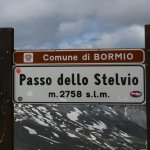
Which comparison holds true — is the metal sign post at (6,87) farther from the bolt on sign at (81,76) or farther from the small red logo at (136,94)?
the small red logo at (136,94)

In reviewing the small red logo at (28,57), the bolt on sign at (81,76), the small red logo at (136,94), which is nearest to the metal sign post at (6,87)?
the bolt on sign at (81,76)

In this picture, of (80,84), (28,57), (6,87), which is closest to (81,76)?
(80,84)

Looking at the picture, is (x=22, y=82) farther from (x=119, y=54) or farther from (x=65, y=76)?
(x=119, y=54)

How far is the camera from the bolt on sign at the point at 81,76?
9.93m

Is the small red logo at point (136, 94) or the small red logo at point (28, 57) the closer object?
the small red logo at point (136, 94)

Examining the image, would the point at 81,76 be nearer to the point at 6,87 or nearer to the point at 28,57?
the point at 28,57

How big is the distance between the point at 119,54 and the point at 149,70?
2.31 feet

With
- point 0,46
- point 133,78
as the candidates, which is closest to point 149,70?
point 133,78

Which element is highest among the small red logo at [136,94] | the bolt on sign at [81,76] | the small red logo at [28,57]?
the small red logo at [28,57]

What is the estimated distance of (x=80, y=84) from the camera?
33.2 ft

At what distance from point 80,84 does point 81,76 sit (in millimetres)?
171

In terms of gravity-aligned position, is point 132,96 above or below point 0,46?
below

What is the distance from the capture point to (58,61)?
10070mm

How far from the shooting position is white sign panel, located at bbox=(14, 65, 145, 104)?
9.93 meters
